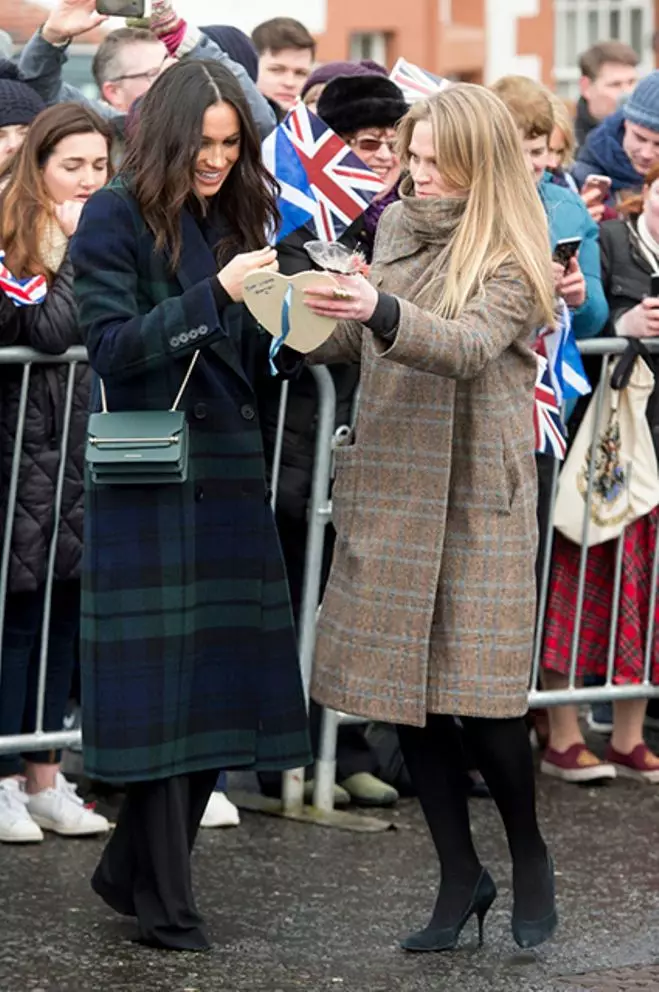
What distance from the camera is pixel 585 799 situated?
6.97m

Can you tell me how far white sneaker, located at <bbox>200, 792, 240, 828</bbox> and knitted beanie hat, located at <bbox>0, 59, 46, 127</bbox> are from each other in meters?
2.21

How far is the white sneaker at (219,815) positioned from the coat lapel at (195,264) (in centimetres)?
179

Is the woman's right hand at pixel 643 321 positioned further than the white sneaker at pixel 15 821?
Yes

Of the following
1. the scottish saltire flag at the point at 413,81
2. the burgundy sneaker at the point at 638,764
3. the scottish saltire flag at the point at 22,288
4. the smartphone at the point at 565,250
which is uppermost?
the scottish saltire flag at the point at 413,81

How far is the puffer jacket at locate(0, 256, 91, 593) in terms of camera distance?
6.28m

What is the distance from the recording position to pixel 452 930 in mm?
5344

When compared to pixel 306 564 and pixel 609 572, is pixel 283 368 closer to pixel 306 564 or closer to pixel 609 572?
pixel 306 564

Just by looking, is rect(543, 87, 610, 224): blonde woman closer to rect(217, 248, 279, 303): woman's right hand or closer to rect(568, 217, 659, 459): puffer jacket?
rect(568, 217, 659, 459): puffer jacket

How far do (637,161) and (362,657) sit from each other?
130 inches

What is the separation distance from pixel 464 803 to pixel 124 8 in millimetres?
2701

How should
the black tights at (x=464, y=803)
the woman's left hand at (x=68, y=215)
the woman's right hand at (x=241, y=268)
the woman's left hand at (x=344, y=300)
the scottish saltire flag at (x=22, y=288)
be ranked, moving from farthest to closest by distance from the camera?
the woman's left hand at (x=68, y=215) → the scottish saltire flag at (x=22, y=288) → the black tights at (x=464, y=803) → the woman's right hand at (x=241, y=268) → the woman's left hand at (x=344, y=300)

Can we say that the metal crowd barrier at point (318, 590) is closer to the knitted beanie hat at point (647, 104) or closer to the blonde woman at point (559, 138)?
the blonde woman at point (559, 138)

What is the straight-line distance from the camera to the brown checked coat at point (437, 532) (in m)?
5.21

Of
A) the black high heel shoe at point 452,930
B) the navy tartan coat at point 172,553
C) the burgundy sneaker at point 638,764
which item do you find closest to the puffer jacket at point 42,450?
the navy tartan coat at point 172,553
